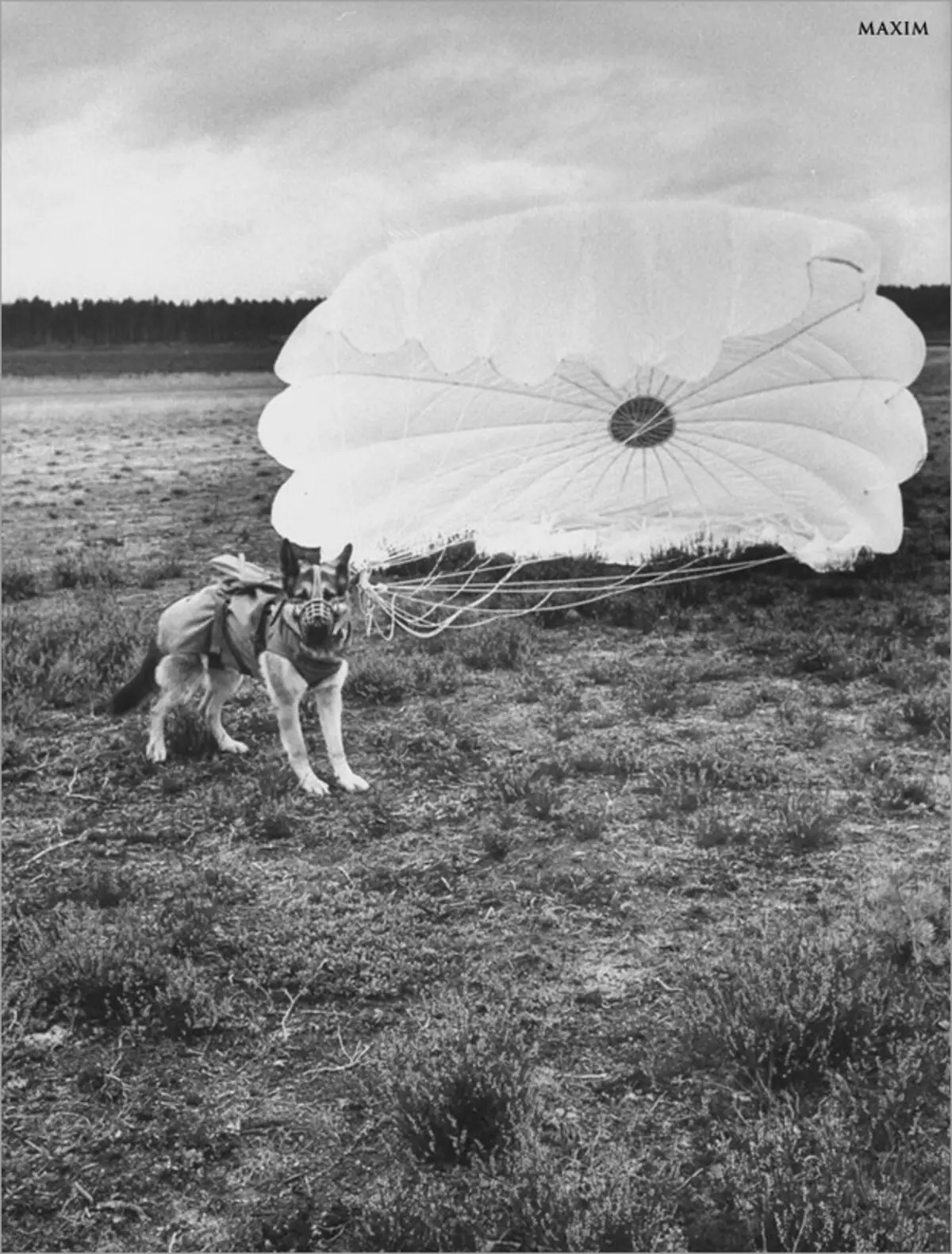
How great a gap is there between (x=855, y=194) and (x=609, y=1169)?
3762 millimetres

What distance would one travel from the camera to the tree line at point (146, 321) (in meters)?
4.84

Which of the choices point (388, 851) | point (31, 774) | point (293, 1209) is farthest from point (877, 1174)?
point (31, 774)

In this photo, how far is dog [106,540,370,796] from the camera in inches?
157

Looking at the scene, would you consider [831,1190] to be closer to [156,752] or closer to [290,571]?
[290,571]

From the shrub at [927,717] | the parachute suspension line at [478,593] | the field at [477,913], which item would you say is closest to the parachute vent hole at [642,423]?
the parachute suspension line at [478,593]

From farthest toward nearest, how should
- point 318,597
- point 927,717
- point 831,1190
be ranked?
point 927,717 < point 318,597 < point 831,1190

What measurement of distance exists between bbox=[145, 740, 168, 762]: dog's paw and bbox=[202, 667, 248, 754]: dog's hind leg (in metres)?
0.19

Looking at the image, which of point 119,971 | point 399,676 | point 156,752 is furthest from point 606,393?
point 119,971

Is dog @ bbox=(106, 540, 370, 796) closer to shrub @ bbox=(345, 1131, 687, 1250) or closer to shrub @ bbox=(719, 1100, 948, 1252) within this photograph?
shrub @ bbox=(345, 1131, 687, 1250)

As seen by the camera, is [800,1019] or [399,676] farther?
[399,676]

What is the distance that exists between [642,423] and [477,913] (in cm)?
308

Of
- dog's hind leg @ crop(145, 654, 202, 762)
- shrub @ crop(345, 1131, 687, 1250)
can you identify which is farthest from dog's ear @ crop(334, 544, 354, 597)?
Result: shrub @ crop(345, 1131, 687, 1250)

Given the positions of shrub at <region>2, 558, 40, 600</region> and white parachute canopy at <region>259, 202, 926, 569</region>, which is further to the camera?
shrub at <region>2, 558, 40, 600</region>

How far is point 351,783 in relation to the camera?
445cm
